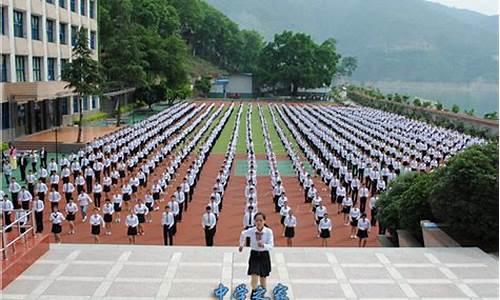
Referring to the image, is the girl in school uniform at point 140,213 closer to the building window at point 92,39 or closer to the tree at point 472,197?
the tree at point 472,197

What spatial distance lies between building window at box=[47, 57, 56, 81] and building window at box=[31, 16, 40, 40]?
6.11 ft

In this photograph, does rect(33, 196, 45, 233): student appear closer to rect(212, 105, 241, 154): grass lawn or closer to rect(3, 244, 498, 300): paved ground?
rect(3, 244, 498, 300): paved ground

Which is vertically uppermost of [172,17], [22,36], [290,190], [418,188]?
[172,17]

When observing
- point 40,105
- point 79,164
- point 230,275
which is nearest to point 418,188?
point 230,275

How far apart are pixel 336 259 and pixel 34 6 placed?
79.9 feet

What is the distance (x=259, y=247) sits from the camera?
23.0ft

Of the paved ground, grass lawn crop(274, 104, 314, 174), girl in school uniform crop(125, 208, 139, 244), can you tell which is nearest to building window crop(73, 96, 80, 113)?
grass lawn crop(274, 104, 314, 174)

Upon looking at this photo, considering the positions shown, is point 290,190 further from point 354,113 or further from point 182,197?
point 354,113

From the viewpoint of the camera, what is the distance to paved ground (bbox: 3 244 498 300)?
738 centimetres

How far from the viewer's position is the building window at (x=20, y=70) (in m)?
27.0

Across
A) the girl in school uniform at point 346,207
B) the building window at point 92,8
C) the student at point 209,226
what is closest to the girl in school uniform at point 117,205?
the student at point 209,226

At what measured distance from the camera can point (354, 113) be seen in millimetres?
42156

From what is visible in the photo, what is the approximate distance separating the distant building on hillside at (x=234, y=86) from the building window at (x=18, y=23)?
44.5 metres

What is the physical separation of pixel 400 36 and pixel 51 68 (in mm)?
A: 143952
